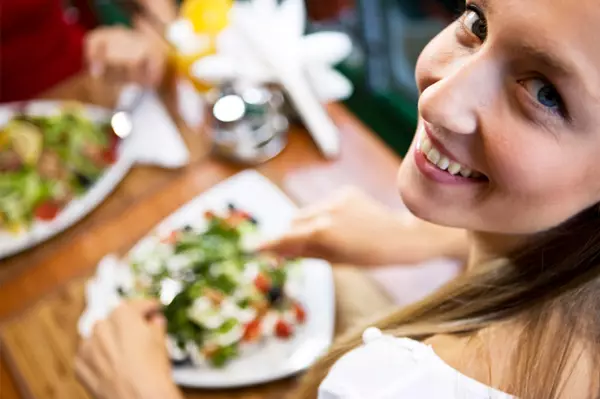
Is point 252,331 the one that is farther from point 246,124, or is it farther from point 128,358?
point 246,124

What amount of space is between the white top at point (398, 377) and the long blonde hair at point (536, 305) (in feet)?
0.11

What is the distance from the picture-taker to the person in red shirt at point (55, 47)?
3.98 ft

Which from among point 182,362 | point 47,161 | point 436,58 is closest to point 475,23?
point 436,58

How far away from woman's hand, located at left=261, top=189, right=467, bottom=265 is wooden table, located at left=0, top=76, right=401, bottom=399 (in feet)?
0.36

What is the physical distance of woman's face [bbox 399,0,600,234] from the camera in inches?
16.1

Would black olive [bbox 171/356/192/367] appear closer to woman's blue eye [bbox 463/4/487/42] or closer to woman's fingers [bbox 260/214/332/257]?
woman's fingers [bbox 260/214/332/257]

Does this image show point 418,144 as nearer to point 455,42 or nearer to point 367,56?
point 455,42

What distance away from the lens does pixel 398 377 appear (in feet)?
1.81

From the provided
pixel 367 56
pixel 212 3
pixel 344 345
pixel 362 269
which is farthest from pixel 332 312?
pixel 367 56

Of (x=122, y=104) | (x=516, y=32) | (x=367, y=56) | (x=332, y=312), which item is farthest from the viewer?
(x=367, y=56)

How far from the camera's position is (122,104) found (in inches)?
45.8

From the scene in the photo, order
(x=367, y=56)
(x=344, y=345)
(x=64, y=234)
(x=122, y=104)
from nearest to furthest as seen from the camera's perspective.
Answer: (x=344, y=345) < (x=64, y=234) < (x=122, y=104) < (x=367, y=56)

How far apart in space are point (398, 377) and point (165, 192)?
A: 0.60 metres

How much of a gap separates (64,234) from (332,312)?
0.42m
